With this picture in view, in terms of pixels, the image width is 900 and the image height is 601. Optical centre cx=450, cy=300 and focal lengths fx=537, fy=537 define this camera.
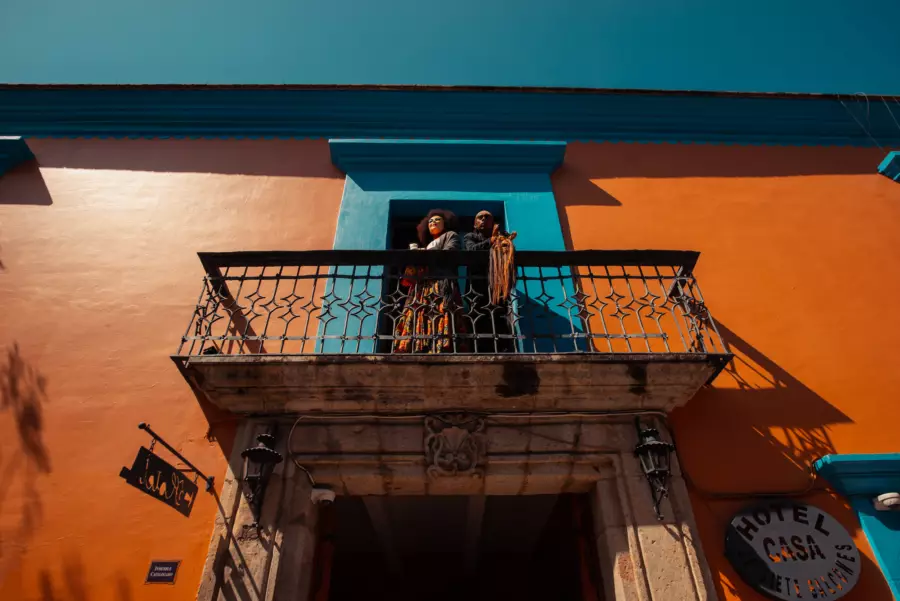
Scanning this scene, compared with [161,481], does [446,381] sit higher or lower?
higher

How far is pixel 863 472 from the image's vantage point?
3.11 m

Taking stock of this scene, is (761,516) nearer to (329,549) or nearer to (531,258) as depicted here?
(531,258)

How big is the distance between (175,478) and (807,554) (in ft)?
11.2

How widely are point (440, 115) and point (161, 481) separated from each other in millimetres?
4026

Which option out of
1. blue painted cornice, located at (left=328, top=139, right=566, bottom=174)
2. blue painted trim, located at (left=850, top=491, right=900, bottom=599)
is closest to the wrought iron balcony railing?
blue painted trim, located at (left=850, top=491, right=900, bottom=599)

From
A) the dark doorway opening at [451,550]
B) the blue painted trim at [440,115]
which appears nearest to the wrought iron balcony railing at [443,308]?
the dark doorway opening at [451,550]

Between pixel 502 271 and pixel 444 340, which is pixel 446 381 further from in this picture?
pixel 502 271

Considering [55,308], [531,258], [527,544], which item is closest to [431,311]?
[531,258]

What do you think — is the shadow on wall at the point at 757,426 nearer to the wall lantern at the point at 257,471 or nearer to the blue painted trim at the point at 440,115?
the wall lantern at the point at 257,471

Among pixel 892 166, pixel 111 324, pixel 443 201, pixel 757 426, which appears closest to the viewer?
pixel 757 426

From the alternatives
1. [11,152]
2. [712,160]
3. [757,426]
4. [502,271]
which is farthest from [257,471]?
[712,160]

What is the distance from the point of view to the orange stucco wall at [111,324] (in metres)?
2.92

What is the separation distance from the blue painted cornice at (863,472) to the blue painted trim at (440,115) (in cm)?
336

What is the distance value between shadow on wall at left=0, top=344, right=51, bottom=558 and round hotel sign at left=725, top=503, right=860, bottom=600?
3890mm
